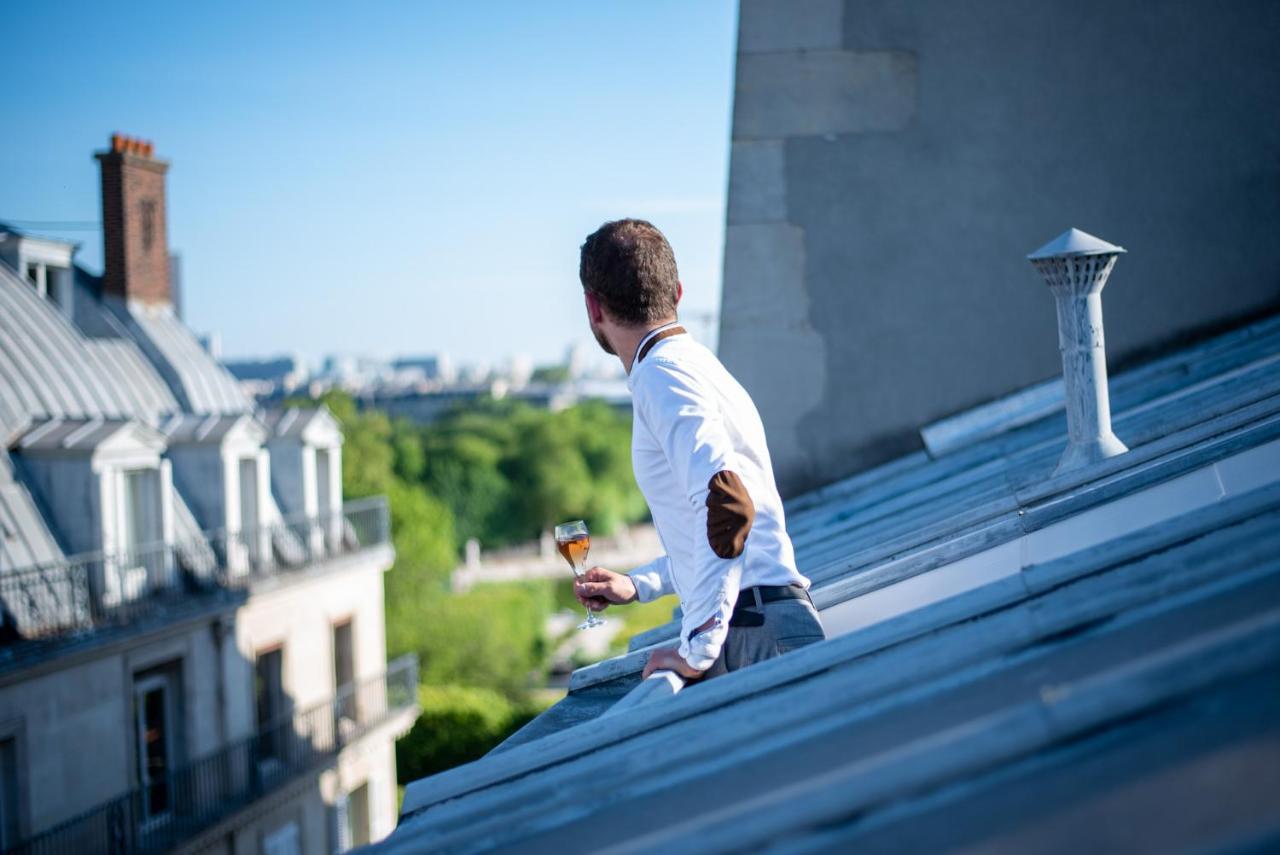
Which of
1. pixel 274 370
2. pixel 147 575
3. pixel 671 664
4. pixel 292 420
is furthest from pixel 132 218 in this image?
pixel 274 370

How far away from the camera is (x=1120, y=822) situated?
1.02 meters

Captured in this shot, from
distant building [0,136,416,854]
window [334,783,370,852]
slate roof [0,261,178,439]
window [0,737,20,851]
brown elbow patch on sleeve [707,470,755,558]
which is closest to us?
brown elbow patch on sleeve [707,470,755,558]

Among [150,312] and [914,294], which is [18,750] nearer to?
[150,312]

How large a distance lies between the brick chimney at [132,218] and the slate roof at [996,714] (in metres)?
17.9

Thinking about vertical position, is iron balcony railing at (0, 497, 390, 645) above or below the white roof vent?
below

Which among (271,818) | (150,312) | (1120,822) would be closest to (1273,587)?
(1120,822)

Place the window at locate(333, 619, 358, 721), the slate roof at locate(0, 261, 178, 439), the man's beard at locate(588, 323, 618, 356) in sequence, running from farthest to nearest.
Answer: the window at locate(333, 619, 358, 721) < the slate roof at locate(0, 261, 178, 439) < the man's beard at locate(588, 323, 618, 356)

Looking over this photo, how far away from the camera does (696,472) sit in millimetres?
2424

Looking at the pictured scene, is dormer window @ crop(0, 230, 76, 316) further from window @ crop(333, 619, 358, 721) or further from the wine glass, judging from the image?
the wine glass

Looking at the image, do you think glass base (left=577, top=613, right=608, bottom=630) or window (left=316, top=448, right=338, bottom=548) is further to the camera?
window (left=316, top=448, right=338, bottom=548)

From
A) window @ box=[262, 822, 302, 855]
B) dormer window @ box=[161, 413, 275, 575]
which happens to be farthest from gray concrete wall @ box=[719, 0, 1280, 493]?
window @ box=[262, 822, 302, 855]

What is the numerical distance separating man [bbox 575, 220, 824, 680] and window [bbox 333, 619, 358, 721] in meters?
18.2

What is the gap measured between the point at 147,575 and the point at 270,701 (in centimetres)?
385

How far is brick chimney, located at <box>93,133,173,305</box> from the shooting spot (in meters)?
18.8
